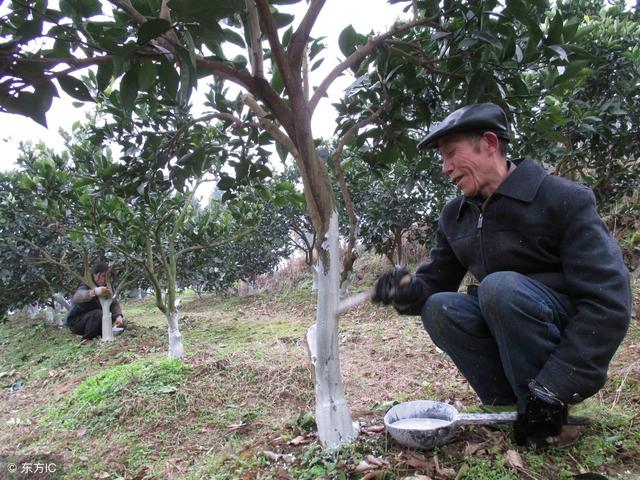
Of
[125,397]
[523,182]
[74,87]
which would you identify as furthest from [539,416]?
[125,397]

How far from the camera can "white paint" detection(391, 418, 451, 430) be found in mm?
1648

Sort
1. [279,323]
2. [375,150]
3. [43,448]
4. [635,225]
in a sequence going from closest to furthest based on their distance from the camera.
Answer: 1. [375,150]
2. [43,448]
3. [635,225]
4. [279,323]

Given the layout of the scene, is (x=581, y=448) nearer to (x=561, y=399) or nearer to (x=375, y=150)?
(x=561, y=399)

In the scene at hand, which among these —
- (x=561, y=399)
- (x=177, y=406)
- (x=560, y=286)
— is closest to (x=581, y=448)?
(x=561, y=399)

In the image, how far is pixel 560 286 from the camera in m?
1.59

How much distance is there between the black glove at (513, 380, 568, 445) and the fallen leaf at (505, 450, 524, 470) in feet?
0.24

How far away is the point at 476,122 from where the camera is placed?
1568 millimetres

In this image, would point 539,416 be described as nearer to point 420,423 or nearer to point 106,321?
point 420,423

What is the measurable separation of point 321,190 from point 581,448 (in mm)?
1359

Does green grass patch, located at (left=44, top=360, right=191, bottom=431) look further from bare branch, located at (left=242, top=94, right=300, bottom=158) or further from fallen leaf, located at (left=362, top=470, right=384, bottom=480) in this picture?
bare branch, located at (left=242, top=94, right=300, bottom=158)

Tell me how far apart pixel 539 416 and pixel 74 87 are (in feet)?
6.31

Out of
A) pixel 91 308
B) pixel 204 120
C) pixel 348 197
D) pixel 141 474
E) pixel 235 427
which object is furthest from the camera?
pixel 91 308

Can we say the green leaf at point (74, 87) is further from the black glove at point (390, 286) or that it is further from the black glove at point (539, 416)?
the black glove at point (539, 416)

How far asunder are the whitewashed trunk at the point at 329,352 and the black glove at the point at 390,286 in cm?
18
